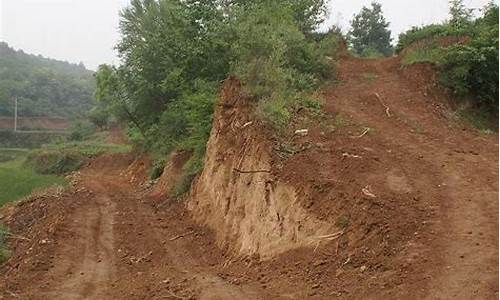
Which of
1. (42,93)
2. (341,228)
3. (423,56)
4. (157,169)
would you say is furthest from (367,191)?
(42,93)

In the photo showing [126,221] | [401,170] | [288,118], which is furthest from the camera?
[126,221]

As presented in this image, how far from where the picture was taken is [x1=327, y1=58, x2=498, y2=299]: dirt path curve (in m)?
6.87

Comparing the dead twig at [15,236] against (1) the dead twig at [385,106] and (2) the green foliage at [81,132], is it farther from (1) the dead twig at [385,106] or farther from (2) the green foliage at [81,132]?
(2) the green foliage at [81,132]

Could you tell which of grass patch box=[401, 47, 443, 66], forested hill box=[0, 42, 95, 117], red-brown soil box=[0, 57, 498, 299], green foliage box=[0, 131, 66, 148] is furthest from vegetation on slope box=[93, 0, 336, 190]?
forested hill box=[0, 42, 95, 117]

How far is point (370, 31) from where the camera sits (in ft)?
116

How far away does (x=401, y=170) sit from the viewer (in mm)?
10297

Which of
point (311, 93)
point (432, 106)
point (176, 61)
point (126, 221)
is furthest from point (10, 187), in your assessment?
point (432, 106)

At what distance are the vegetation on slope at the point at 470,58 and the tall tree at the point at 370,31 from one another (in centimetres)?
1573

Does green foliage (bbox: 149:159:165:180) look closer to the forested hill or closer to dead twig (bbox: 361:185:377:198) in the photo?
dead twig (bbox: 361:185:377:198)

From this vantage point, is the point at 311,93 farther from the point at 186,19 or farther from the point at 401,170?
the point at 186,19

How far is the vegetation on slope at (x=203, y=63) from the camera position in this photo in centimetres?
1434

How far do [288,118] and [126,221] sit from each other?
7.23 meters

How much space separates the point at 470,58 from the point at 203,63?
32.1 ft

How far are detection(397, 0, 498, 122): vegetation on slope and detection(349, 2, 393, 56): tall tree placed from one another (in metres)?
15.7
